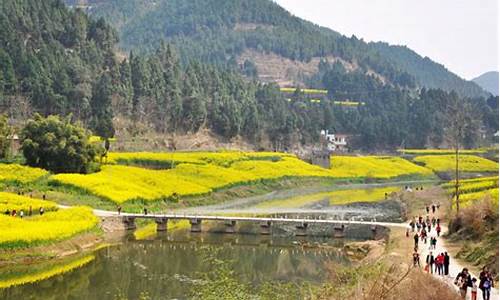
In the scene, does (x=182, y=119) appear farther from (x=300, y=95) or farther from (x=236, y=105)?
(x=300, y=95)

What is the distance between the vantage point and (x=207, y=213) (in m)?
62.9

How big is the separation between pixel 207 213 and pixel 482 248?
3148 centimetres

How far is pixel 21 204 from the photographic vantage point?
164 feet

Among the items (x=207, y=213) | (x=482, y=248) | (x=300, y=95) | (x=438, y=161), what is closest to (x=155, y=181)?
(x=207, y=213)

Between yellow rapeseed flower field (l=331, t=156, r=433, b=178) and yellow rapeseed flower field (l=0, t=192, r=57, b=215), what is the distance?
63839mm

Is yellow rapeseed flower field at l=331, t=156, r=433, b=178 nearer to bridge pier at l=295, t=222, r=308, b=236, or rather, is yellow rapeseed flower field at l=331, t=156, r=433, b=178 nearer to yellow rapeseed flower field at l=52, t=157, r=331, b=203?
yellow rapeseed flower field at l=52, t=157, r=331, b=203

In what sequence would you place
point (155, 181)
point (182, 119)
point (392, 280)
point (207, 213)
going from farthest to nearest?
point (182, 119)
point (155, 181)
point (207, 213)
point (392, 280)

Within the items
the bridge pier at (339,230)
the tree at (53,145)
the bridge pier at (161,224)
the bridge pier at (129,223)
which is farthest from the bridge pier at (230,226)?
the tree at (53,145)

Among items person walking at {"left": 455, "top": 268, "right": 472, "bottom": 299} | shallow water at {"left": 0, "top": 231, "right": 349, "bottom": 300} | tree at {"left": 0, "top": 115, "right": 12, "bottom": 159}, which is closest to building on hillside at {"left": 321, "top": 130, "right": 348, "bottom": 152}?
tree at {"left": 0, "top": 115, "right": 12, "bottom": 159}

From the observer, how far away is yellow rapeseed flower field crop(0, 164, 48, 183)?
5988 centimetres

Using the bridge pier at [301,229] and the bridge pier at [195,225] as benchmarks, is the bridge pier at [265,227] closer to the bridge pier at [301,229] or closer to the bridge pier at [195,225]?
the bridge pier at [301,229]

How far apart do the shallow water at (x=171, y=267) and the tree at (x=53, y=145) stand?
18.1m

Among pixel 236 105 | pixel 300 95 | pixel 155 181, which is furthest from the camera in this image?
pixel 300 95

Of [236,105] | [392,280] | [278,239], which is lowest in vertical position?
[278,239]
